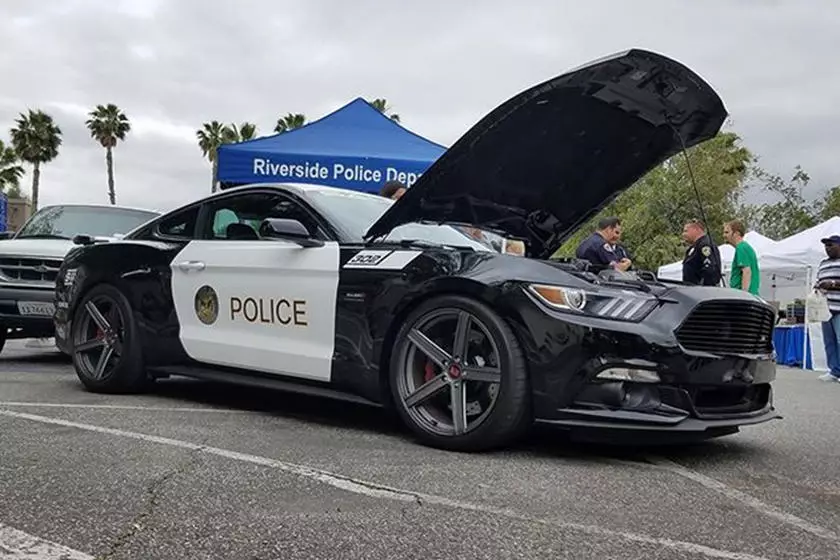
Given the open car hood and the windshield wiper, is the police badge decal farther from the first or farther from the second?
the windshield wiper

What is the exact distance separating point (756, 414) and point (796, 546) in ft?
4.77

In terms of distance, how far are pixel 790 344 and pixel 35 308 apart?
10700 millimetres

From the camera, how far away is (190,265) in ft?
17.1

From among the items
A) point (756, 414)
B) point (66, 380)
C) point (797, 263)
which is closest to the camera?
point (756, 414)

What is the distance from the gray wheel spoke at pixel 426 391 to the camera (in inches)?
158

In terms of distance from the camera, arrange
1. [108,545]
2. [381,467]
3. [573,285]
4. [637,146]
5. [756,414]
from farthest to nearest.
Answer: [637,146] < [756,414] < [573,285] < [381,467] < [108,545]

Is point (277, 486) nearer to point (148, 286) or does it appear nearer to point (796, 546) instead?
point (796, 546)

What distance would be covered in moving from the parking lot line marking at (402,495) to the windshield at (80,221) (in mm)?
4730

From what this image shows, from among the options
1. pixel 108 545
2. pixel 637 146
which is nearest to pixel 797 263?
pixel 637 146

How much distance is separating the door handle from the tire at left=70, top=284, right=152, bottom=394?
1.76 feet

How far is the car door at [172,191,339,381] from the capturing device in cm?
455

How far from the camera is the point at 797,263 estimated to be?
14242 mm

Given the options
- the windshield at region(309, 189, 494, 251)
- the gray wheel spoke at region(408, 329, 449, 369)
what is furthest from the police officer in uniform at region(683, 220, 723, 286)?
the gray wheel spoke at region(408, 329, 449, 369)

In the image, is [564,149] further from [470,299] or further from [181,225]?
[181,225]
